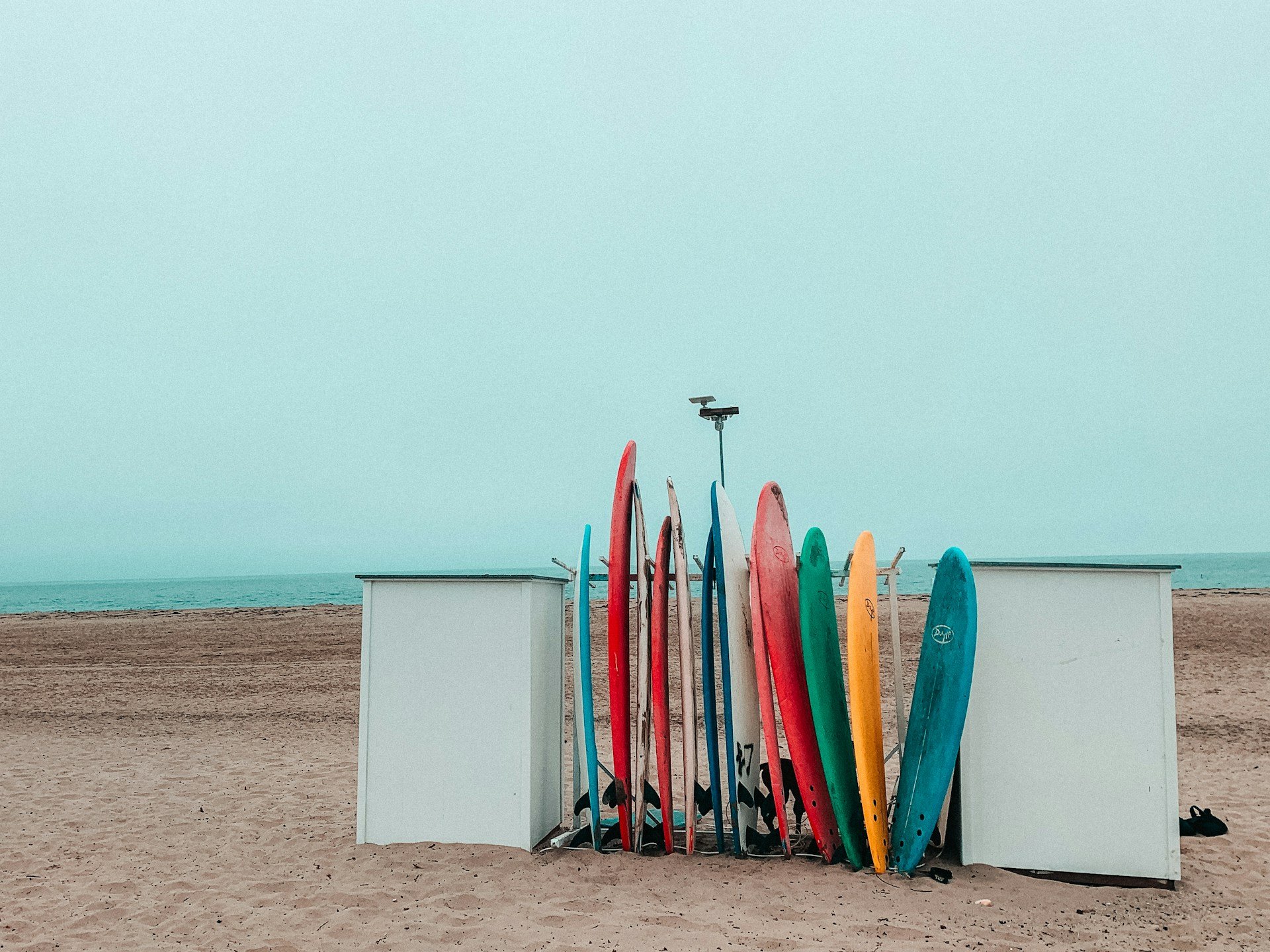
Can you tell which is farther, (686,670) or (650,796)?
(650,796)

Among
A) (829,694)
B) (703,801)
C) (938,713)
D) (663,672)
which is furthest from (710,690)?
(938,713)

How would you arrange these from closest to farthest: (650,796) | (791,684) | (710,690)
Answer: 1. (791,684)
2. (710,690)
3. (650,796)

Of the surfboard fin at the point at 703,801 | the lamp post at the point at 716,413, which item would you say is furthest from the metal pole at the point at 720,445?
the surfboard fin at the point at 703,801

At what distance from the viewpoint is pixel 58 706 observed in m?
11.3

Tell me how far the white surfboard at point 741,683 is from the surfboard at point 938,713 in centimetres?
72

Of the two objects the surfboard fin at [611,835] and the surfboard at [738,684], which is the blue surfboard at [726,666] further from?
the surfboard fin at [611,835]

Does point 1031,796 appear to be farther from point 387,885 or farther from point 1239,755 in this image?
point 1239,755

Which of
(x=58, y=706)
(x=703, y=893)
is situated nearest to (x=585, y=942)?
(x=703, y=893)

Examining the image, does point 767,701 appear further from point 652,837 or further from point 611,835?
point 611,835

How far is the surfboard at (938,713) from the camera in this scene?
4188mm

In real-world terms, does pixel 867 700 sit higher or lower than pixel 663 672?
lower

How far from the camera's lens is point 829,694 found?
178 inches

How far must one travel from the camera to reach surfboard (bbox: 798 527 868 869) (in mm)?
4434

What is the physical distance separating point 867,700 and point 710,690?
2.62 feet
